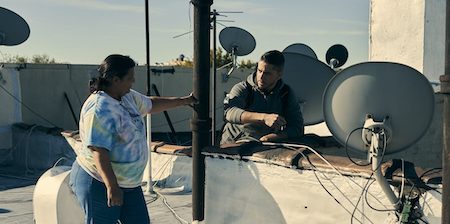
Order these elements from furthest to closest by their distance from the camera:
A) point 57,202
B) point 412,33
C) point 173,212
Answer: point 412,33, point 173,212, point 57,202

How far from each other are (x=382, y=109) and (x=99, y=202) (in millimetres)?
1689

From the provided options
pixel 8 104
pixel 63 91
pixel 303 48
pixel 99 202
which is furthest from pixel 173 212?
pixel 63 91

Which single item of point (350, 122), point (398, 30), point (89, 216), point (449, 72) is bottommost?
point (89, 216)

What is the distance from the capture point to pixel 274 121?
3.80 m

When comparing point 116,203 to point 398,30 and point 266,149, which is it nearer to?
point 266,149

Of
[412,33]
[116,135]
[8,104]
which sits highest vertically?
[412,33]

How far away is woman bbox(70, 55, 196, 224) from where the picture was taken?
10.7 feet

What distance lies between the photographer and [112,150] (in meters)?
3.33

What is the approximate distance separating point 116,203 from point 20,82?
926 cm

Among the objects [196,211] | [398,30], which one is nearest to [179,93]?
[398,30]

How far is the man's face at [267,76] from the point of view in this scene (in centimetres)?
410

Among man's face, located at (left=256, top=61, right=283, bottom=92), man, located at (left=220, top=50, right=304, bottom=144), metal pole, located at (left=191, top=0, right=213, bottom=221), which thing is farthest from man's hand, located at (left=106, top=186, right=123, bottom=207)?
man's face, located at (left=256, top=61, right=283, bottom=92)

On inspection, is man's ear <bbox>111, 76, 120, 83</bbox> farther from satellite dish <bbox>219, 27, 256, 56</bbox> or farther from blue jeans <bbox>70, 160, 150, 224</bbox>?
satellite dish <bbox>219, 27, 256, 56</bbox>

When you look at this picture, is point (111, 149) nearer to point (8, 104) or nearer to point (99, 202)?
point (99, 202)
